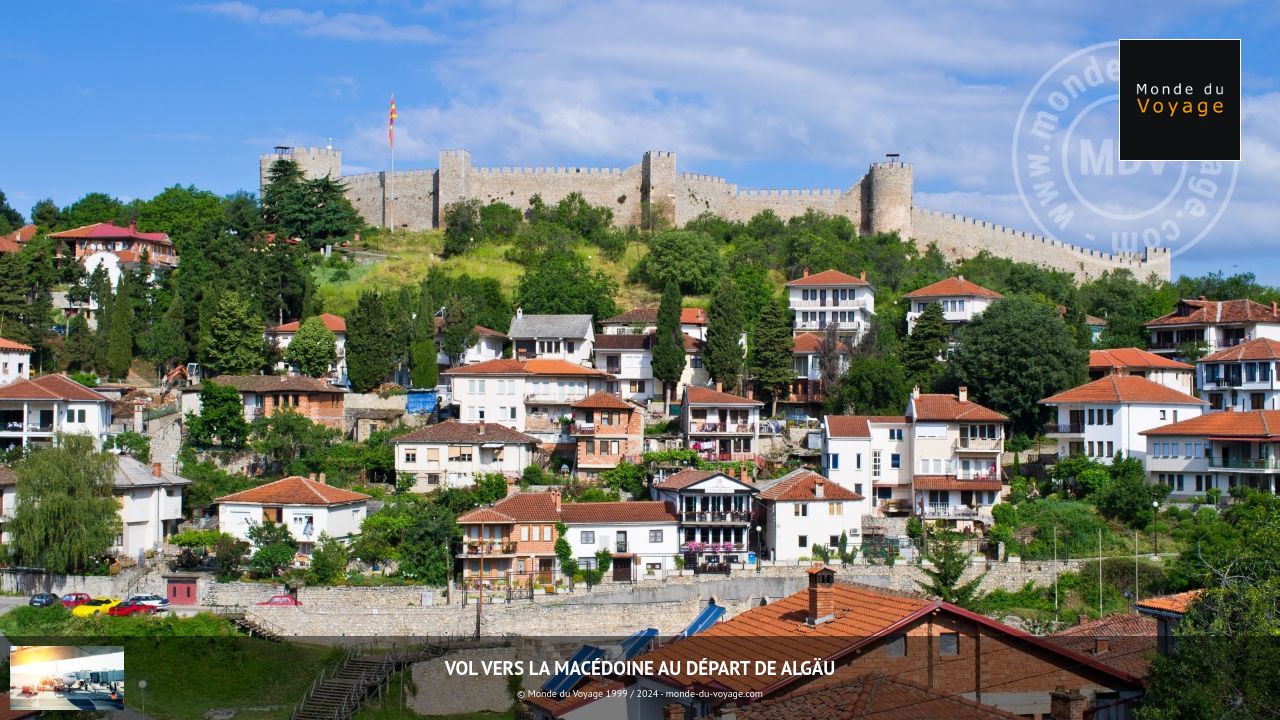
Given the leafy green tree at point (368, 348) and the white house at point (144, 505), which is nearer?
the white house at point (144, 505)

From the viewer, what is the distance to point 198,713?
1382 inches

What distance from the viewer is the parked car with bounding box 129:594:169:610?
39.8 metres

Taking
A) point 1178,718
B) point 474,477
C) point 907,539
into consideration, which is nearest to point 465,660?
point 474,477

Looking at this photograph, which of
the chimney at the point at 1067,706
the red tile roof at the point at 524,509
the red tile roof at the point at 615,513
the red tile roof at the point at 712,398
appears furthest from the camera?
the red tile roof at the point at 712,398

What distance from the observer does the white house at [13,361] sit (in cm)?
5603

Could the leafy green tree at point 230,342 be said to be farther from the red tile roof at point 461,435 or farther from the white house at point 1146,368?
the white house at point 1146,368

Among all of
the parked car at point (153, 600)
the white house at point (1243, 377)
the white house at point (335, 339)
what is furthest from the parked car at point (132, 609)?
the white house at point (1243, 377)

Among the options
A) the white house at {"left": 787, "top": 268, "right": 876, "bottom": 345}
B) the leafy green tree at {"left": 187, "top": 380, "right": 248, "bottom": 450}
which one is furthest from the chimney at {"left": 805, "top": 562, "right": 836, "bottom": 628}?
the white house at {"left": 787, "top": 268, "right": 876, "bottom": 345}

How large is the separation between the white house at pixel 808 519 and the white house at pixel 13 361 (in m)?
30.8

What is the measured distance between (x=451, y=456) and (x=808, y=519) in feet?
42.6

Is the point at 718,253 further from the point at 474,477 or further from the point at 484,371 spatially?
the point at 474,477

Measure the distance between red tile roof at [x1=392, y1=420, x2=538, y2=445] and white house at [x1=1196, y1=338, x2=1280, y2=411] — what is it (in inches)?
1060

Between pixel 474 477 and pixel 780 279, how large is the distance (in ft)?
95.9

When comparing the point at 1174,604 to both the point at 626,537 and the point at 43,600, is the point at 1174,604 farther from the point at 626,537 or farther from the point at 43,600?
the point at 43,600
